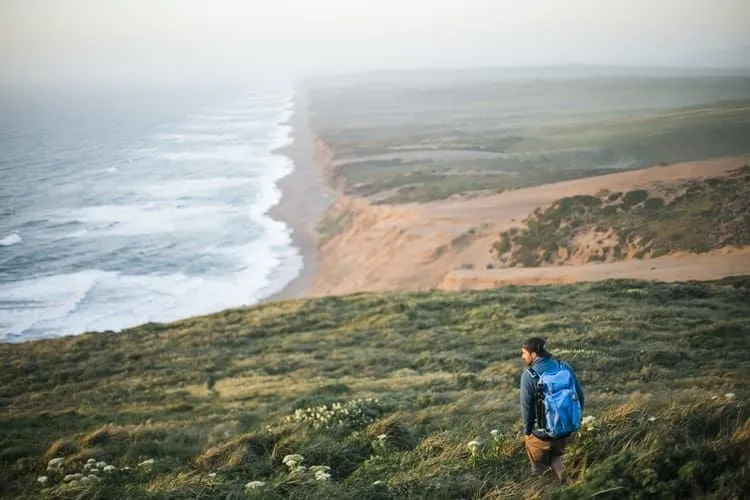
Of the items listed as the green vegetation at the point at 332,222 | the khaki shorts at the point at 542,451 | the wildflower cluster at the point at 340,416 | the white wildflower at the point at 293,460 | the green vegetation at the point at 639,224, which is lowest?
the green vegetation at the point at 332,222

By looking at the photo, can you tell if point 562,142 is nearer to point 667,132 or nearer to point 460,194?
point 667,132

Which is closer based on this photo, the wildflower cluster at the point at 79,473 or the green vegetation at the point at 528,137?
the wildflower cluster at the point at 79,473

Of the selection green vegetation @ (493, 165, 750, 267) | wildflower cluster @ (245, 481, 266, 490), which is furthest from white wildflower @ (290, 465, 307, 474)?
green vegetation @ (493, 165, 750, 267)

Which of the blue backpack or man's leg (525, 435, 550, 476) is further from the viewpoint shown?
man's leg (525, 435, 550, 476)

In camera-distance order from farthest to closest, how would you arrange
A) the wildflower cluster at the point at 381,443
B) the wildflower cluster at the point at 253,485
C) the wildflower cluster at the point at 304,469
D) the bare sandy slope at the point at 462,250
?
1. the bare sandy slope at the point at 462,250
2. the wildflower cluster at the point at 381,443
3. the wildflower cluster at the point at 304,469
4. the wildflower cluster at the point at 253,485

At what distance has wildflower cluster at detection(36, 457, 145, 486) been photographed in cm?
672

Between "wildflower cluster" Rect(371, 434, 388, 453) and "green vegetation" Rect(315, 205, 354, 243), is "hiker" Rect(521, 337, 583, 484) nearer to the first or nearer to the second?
"wildflower cluster" Rect(371, 434, 388, 453)

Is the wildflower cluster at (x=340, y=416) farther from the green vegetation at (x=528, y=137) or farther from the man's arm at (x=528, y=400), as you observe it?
the green vegetation at (x=528, y=137)

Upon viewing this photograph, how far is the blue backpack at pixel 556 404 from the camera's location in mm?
5496

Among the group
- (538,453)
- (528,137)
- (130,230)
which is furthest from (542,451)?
(528,137)

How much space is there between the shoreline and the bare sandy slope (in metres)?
1.05

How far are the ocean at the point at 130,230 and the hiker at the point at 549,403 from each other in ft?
95.9

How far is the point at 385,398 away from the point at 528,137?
83840mm

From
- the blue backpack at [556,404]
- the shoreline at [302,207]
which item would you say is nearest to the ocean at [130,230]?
the shoreline at [302,207]
